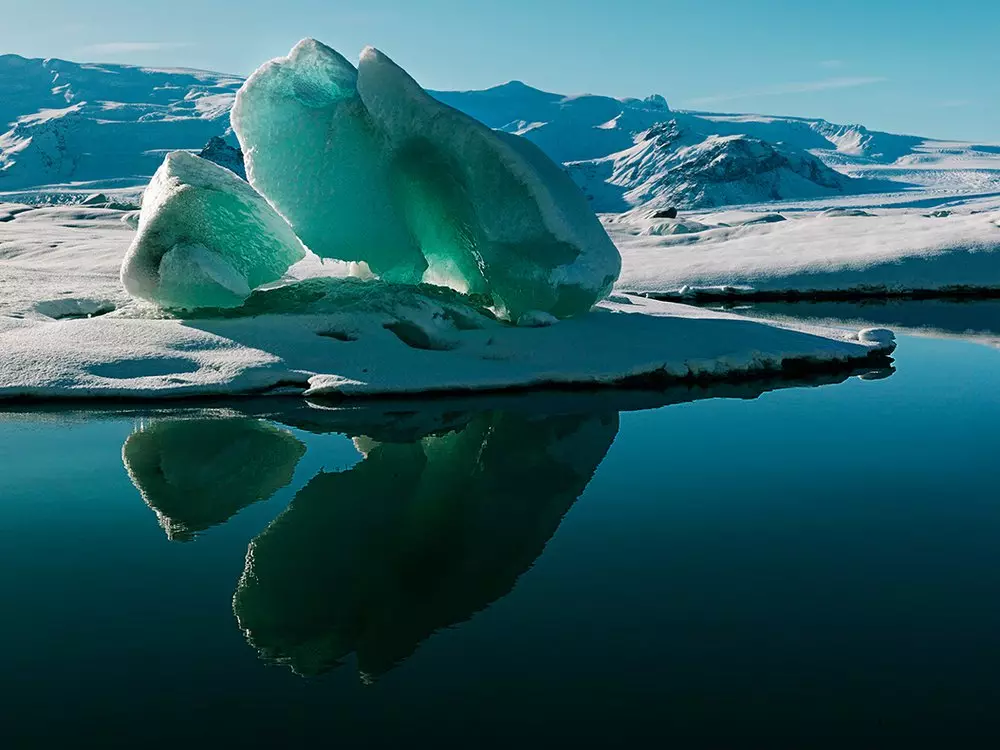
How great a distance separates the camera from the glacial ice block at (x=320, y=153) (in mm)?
12750

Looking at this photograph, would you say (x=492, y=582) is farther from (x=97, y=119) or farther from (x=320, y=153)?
(x=97, y=119)

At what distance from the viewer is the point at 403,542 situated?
6.50 meters

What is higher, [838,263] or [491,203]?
[491,203]

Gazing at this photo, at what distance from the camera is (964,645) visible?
193 inches

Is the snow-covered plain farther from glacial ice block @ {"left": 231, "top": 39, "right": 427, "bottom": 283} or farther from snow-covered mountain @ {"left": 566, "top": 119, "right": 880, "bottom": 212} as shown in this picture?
snow-covered mountain @ {"left": 566, "top": 119, "right": 880, "bottom": 212}

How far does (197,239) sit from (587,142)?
129 metres

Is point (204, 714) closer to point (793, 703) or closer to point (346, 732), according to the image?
point (346, 732)

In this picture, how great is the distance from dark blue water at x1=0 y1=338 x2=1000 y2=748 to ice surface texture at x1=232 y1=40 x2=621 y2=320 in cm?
327

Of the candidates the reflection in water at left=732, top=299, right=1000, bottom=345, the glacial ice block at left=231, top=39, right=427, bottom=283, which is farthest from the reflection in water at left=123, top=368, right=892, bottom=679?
the reflection in water at left=732, top=299, right=1000, bottom=345

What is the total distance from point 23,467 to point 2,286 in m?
9.12

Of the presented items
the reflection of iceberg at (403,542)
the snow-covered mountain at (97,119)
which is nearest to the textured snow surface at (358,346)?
the reflection of iceberg at (403,542)

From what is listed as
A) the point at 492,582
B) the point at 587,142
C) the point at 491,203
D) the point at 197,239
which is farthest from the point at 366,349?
the point at 587,142

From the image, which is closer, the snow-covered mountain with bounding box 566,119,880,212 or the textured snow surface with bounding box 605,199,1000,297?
the textured snow surface with bounding box 605,199,1000,297

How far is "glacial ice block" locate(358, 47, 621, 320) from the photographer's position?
39.0 feet
